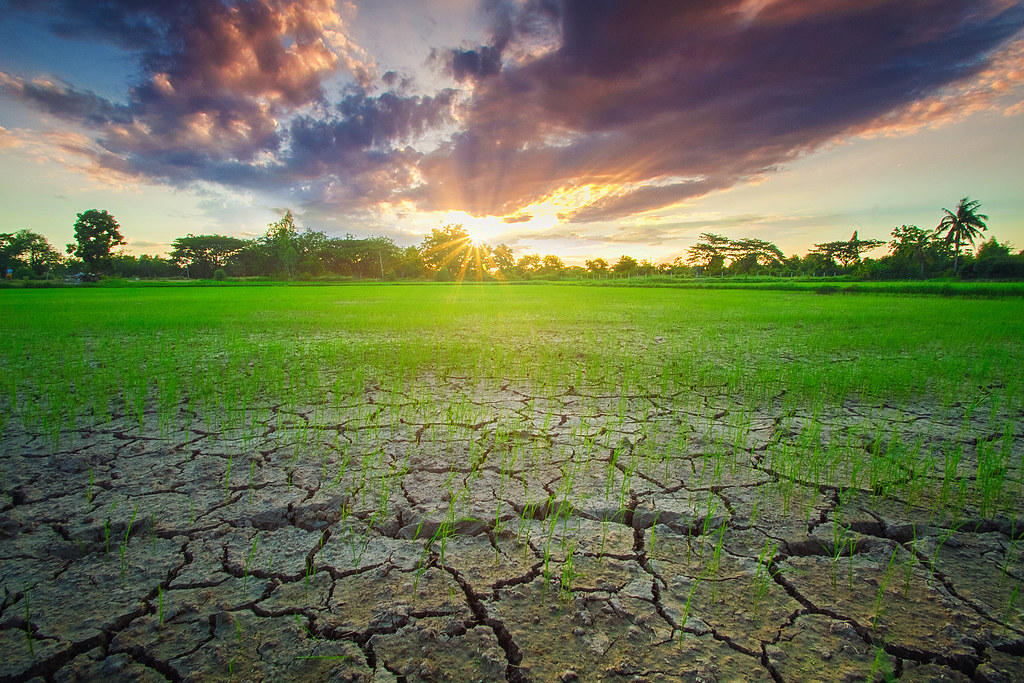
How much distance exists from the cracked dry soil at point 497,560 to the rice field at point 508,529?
10 mm

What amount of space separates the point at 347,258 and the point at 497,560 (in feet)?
245

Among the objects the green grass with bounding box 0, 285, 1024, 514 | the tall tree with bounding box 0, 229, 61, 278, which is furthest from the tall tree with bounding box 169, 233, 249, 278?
the green grass with bounding box 0, 285, 1024, 514

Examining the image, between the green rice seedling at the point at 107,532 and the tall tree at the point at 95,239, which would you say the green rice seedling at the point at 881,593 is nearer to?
the green rice seedling at the point at 107,532

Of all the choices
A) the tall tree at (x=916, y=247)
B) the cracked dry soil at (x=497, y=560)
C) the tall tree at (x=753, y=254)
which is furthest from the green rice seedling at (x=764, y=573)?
the tall tree at (x=753, y=254)

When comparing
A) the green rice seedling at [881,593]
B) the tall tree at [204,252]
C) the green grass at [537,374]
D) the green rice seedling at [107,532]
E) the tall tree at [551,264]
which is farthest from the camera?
the tall tree at [551,264]

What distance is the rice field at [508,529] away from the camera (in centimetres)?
140

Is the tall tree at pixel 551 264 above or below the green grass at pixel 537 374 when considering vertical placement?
above

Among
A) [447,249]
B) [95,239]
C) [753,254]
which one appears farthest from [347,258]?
[753,254]

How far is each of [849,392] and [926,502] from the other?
2492 mm

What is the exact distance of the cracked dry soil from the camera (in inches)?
54.2

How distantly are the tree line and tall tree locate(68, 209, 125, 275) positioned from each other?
0.37 ft

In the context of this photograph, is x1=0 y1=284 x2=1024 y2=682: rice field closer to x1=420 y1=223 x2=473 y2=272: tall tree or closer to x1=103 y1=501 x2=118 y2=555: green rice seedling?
x1=103 y1=501 x2=118 y2=555: green rice seedling

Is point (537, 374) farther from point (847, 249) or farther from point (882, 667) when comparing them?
point (847, 249)

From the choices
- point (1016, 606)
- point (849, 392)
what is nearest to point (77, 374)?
point (1016, 606)
